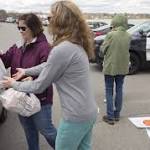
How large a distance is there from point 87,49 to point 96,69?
368 inches

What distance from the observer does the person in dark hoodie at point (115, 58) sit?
21.6ft

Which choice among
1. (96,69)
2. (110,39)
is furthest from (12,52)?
(96,69)

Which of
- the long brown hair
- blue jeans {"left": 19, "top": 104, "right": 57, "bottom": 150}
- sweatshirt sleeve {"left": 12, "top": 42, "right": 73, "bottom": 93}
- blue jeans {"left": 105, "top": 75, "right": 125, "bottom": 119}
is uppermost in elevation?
the long brown hair

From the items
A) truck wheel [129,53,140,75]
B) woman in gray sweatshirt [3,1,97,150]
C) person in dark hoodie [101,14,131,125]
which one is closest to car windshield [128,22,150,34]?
truck wheel [129,53,140,75]

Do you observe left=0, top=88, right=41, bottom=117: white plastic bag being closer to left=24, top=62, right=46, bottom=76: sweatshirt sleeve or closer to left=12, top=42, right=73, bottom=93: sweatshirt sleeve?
left=24, top=62, right=46, bottom=76: sweatshirt sleeve

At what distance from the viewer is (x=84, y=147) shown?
3594 millimetres

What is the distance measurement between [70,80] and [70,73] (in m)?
0.05

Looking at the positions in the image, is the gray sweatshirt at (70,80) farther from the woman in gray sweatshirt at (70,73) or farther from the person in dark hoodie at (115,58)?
the person in dark hoodie at (115,58)

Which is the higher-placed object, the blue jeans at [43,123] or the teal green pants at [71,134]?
the teal green pants at [71,134]

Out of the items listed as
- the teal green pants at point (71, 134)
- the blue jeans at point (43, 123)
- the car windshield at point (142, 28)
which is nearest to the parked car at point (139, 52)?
the car windshield at point (142, 28)

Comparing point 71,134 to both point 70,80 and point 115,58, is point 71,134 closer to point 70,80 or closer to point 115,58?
point 70,80

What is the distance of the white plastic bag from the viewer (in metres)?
3.89

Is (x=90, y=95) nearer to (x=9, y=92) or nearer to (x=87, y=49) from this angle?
(x=87, y=49)

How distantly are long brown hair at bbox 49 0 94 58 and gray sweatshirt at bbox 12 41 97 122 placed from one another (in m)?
0.06
